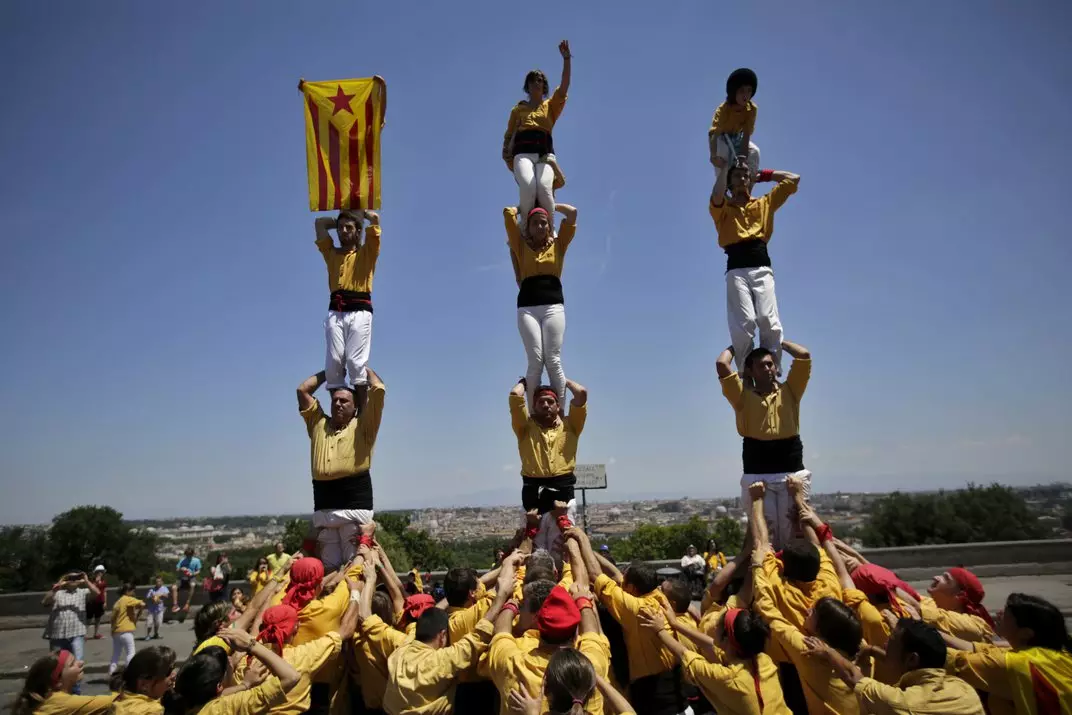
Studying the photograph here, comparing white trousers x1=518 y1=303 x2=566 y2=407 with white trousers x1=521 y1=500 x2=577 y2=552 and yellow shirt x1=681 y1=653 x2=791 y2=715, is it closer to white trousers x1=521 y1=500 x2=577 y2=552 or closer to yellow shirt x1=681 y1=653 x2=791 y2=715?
white trousers x1=521 y1=500 x2=577 y2=552

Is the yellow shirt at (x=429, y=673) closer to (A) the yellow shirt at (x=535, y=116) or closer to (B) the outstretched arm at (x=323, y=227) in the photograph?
(B) the outstretched arm at (x=323, y=227)

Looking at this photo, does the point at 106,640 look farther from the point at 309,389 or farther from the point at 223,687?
the point at 223,687

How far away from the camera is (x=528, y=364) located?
646cm

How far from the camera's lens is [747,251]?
6.09m

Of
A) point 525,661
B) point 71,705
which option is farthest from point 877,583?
point 71,705

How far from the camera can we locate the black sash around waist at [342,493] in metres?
5.78

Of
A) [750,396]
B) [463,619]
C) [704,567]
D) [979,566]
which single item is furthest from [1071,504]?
[463,619]

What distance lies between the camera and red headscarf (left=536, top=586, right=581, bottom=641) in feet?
10.3

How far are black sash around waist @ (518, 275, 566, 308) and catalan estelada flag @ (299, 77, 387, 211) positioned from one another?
6.37 feet

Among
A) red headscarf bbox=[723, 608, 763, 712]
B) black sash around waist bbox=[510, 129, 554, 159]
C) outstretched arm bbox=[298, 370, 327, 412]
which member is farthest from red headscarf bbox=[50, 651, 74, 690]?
black sash around waist bbox=[510, 129, 554, 159]

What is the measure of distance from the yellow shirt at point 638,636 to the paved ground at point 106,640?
9339 mm

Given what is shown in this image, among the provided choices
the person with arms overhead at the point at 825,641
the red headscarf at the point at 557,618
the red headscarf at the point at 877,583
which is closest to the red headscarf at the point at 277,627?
the red headscarf at the point at 557,618

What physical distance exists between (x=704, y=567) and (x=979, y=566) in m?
8.82

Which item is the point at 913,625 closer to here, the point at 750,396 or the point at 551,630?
the point at 551,630
